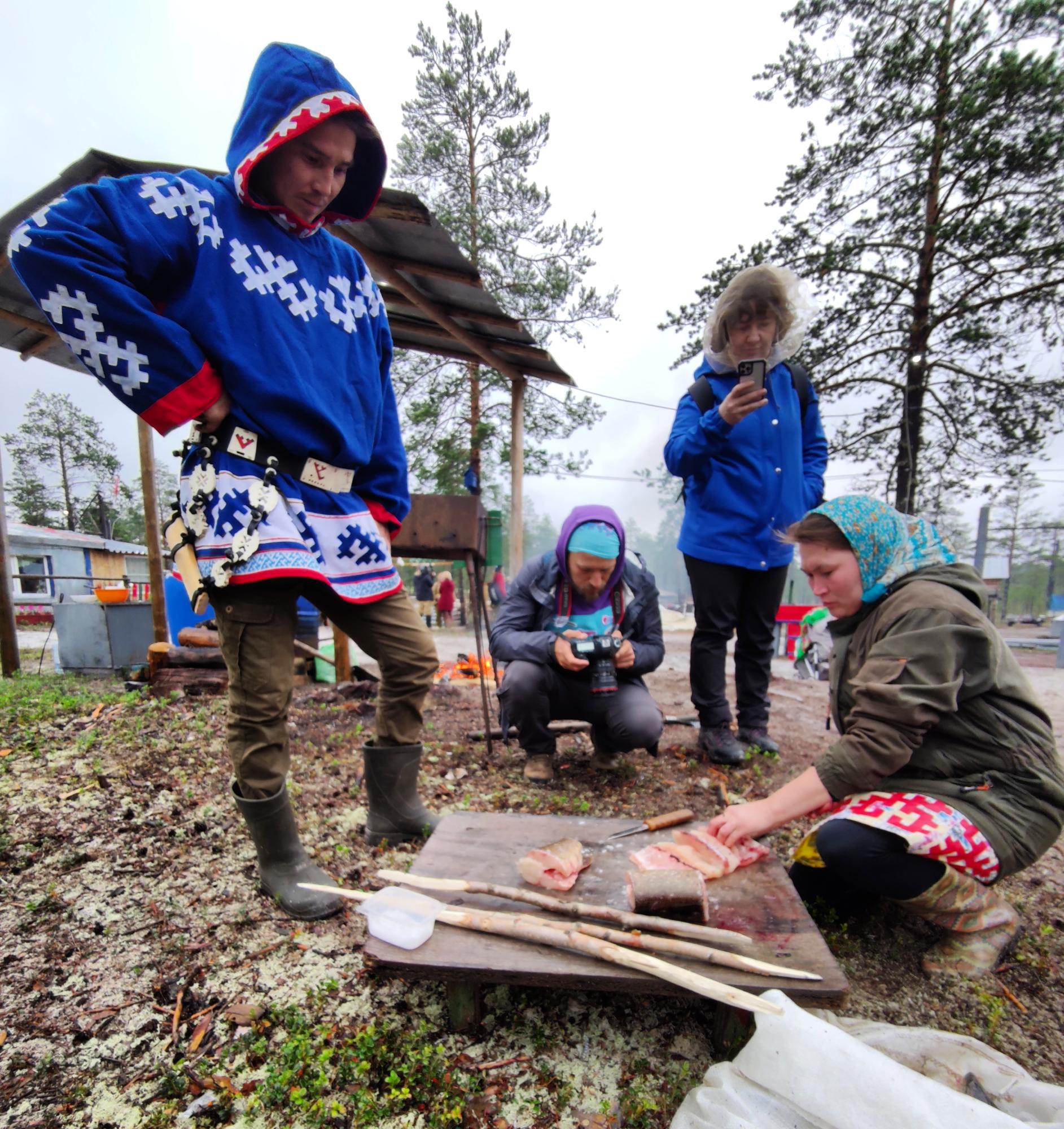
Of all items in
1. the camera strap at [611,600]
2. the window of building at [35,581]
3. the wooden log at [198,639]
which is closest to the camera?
the camera strap at [611,600]

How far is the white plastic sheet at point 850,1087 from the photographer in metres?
1.06

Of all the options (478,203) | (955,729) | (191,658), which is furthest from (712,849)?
(478,203)

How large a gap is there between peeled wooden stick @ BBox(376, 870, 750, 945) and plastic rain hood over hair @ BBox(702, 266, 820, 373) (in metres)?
2.70

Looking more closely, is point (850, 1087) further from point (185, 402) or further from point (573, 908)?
point (185, 402)

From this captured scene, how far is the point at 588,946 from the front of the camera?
4.72 feet

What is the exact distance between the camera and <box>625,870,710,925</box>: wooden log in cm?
156

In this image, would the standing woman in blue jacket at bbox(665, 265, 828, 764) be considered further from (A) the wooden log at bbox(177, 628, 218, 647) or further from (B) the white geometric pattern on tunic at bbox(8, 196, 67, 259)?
(A) the wooden log at bbox(177, 628, 218, 647)

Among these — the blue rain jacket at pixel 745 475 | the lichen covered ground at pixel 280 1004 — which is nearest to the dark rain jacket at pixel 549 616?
the blue rain jacket at pixel 745 475

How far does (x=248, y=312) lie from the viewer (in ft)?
5.80

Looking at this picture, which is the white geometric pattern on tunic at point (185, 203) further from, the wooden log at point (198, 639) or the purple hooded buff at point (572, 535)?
the wooden log at point (198, 639)

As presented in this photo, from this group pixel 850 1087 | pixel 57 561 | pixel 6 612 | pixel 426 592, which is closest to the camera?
pixel 850 1087

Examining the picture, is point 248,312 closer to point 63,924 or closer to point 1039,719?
point 63,924

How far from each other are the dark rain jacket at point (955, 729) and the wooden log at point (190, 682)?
177 inches

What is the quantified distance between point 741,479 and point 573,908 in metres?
2.30
